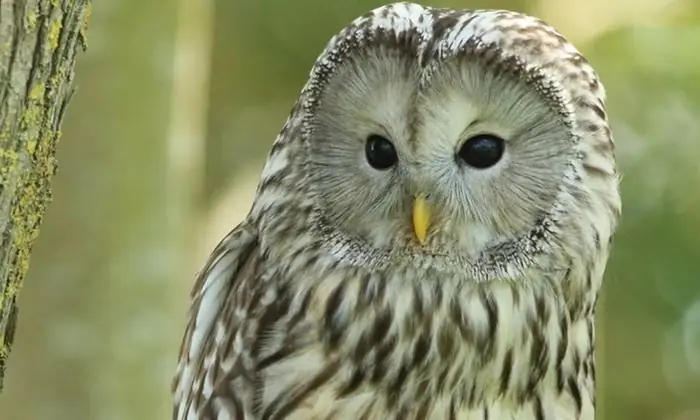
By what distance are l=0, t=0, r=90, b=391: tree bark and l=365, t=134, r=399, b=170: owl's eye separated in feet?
1.81

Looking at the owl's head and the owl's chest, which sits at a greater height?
the owl's head

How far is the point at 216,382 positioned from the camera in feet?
6.15

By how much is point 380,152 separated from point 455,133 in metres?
0.12

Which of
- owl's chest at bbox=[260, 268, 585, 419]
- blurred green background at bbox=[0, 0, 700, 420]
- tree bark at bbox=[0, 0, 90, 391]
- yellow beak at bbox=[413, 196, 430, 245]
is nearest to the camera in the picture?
tree bark at bbox=[0, 0, 90, 391]

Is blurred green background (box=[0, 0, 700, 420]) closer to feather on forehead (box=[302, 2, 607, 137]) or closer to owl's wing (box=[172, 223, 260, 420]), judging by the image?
owl's wing (box=[172, 223, 260, 420])

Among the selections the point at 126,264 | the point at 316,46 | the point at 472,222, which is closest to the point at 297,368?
the point at 472,222

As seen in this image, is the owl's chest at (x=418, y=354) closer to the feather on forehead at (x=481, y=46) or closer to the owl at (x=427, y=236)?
the owl at (x=427, y=236)

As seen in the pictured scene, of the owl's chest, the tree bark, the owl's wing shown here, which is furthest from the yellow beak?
the tree bark

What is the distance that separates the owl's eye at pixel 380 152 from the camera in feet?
5.41

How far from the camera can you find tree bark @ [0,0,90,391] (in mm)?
1097

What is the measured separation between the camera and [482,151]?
1.64 m

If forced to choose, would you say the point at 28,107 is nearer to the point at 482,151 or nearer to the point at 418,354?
the point at 482,151

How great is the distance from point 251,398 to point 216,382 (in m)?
0.08

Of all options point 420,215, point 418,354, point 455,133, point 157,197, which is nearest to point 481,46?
point 455,133
